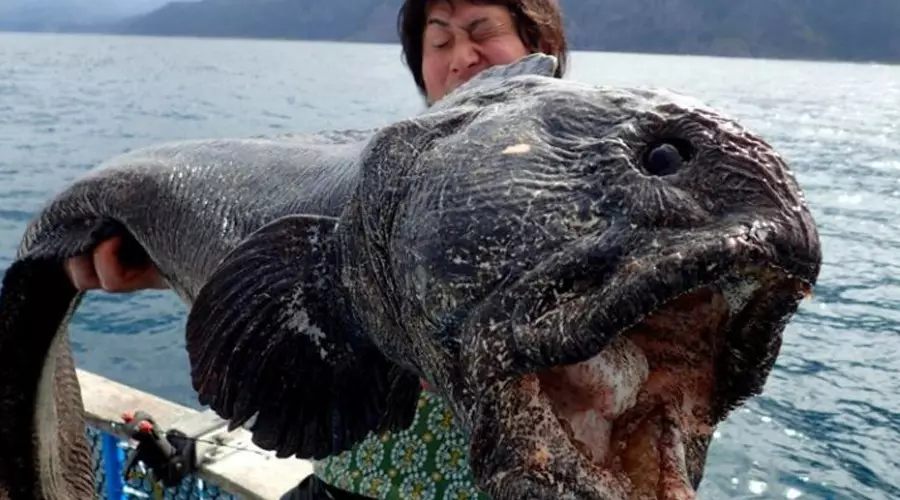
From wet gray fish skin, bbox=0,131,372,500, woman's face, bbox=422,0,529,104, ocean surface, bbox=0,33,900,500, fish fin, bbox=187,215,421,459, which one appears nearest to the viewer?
fish fin, bbox=187,215,421,459

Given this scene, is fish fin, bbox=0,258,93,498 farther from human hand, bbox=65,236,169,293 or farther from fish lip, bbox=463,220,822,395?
fish lip, bbox=463,220,822,395

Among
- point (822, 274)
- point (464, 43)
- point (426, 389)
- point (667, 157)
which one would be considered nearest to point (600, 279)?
point (667, 157)

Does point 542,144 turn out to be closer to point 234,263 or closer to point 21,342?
point 234,263

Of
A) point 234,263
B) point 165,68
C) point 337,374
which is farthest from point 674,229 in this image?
point 165,68

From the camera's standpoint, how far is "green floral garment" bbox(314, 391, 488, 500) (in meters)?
2.22

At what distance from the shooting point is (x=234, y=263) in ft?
5.73

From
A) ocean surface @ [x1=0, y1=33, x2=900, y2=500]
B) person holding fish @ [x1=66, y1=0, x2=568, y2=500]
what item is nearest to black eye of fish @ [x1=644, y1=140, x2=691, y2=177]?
ocean surface @ [x1=0, y1=33, x2=900, y2=500]

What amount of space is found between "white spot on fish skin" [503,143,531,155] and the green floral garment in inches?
39.5

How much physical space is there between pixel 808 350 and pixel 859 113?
95.2 ft

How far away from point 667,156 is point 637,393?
1.14 feet

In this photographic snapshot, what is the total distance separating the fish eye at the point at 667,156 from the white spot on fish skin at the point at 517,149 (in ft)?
0.60

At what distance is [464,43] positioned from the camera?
2.71 meters

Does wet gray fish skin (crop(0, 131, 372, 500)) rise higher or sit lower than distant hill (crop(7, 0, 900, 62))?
higher

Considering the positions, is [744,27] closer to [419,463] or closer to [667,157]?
[419,463]
